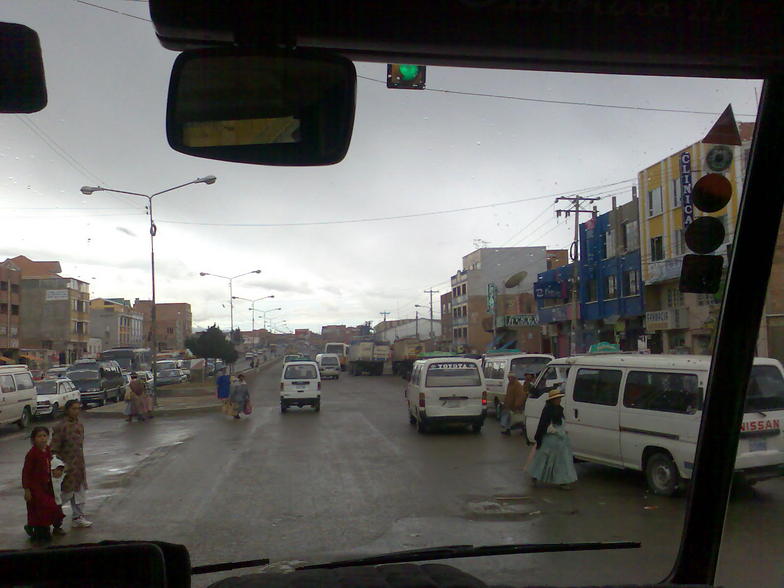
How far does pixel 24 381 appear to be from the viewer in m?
5.18

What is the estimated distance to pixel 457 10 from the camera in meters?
2.44

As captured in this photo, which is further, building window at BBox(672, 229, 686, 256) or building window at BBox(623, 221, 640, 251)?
building window at BBox(623, 221, 640, 251)

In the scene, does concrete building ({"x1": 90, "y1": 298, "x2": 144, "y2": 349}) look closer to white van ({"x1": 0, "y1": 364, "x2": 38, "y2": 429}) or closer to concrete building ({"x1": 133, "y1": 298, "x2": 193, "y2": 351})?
concrete building ({"x1": 133, "y1": 298, "x2": 193, "y2": 351})

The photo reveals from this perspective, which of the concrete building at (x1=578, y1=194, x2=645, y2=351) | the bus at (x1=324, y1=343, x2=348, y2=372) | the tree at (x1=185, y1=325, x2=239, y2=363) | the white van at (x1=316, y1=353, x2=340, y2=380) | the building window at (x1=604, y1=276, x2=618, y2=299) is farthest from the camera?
the bus at (x1=324, y1=343, x2=348, y2=372)

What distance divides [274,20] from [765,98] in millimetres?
2221

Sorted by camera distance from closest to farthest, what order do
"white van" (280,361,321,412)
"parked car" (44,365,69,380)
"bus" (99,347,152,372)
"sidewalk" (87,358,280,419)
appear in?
"parked car" (44,365,69,380), "bus" (99,347,152,372), "sidewalk" (87,358,280,419), "white van" (280,361,321,412)

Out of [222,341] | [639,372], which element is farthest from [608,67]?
[222,341]

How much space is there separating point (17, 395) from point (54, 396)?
1.53 metres

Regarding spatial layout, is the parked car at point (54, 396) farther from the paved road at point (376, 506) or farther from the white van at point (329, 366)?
the white van at point (329, 366)

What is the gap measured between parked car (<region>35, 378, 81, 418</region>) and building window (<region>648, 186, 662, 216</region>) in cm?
536

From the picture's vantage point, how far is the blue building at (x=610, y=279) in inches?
221

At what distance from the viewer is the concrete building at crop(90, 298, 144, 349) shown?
431 cm

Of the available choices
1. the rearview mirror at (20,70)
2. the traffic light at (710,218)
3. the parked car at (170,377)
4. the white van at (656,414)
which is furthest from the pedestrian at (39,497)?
the parked car at (170,377)

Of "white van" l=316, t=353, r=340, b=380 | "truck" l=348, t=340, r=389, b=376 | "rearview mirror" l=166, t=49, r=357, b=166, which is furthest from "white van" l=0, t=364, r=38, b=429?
"truck" l=348, t=340, r=389, b=376
